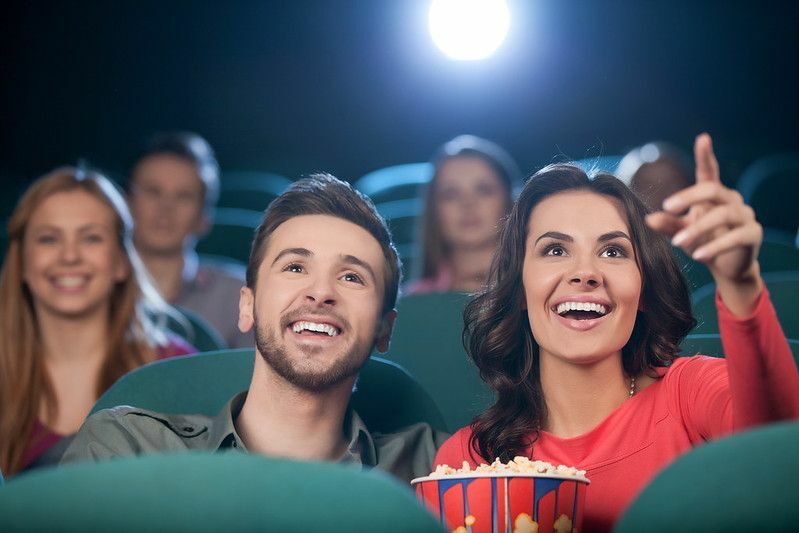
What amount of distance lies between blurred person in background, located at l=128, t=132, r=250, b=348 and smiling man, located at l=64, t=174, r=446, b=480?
3.83 feet

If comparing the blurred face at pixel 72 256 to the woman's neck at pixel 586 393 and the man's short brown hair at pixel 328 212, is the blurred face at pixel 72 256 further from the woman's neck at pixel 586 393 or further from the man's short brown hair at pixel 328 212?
the woman's neck at pixel 586 393

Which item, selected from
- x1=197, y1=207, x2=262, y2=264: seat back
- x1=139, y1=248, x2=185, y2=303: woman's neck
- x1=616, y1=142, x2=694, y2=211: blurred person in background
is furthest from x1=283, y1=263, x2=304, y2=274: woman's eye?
x1=197, y1=207, x2=262, y2=264: seat back

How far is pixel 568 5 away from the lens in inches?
139

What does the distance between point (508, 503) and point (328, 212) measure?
766mm

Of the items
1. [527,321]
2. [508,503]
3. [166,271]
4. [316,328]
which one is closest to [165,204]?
[166,271]

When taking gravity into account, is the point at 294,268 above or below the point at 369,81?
below

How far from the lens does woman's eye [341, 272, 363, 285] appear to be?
1.82 m

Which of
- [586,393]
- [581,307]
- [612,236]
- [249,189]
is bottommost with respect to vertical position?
[586,393]

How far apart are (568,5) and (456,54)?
45 cm

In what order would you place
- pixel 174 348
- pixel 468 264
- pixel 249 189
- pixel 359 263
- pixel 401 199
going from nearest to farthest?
pixel 359 263, pixel 174 348, pixel 468 264, pixel 401 199, pixel 249 189

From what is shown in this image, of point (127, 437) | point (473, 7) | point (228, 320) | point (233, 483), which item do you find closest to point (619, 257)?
point (127, 437)

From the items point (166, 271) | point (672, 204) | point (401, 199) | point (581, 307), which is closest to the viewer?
point (672, 204)

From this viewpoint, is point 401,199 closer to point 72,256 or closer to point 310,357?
point 72,256

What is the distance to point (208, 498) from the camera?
34.3 inches
